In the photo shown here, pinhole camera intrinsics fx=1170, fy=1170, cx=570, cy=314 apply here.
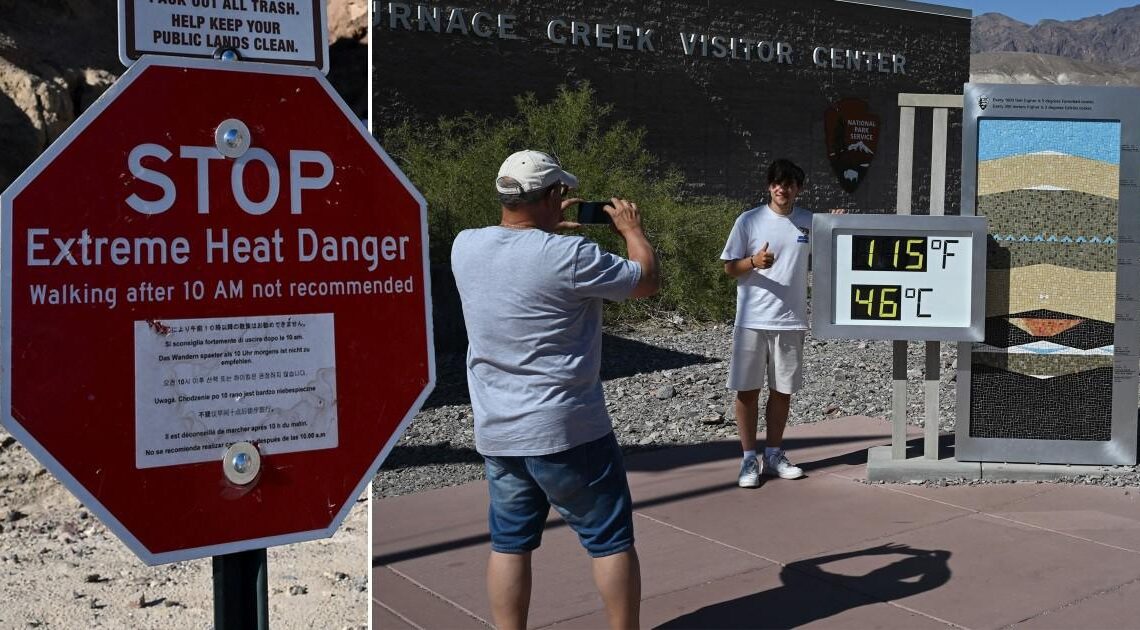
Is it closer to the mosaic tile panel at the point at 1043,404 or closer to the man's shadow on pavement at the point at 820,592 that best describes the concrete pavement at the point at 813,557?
the man's shadow on pavement at the point at 820,592

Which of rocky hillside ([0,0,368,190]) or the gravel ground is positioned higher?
rocky hillside ([0,0,368,190])

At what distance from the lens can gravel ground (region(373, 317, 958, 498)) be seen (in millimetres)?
7590

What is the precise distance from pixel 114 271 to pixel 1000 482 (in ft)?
18.8

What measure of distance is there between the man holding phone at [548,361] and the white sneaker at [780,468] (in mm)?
3152

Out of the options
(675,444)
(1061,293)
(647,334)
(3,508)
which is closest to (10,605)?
(3,508)

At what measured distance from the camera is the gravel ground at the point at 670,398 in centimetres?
759

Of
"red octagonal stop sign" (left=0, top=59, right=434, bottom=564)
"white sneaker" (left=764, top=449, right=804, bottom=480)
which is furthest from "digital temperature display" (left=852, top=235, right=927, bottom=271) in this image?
"red octagonal stop sign" (left=0, top=59, right=434, bottom=564)

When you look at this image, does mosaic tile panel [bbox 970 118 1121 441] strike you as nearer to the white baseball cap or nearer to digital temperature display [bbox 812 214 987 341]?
digital temperature display [bbox 812 214 987 341]

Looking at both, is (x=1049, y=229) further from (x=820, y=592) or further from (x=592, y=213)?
(x=592, y=213)

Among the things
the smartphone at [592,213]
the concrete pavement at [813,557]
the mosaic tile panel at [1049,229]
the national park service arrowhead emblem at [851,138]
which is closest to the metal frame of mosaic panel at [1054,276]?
the mosaic tile panel at [1049,229]

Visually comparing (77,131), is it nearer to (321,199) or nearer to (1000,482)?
(321,199)

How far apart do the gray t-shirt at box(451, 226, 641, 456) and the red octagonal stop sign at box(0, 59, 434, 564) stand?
48.8 inches

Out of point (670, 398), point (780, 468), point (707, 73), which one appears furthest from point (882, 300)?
point (707, 73)

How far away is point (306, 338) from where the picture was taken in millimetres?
2049
